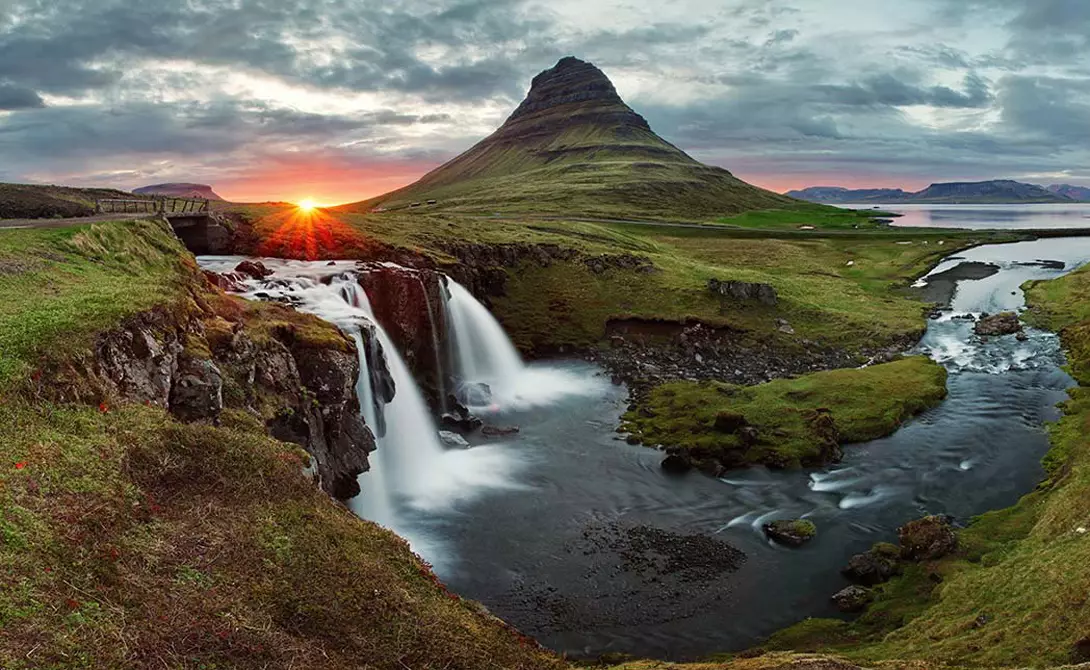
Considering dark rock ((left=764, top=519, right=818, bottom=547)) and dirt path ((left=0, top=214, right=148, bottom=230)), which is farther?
dirt path ((left=0, top=214, right=148, bottom=230))

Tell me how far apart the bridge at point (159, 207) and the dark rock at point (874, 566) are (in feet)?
165

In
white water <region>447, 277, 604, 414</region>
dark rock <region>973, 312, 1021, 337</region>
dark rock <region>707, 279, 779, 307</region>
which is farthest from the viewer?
dark rock <region>707, 279, 779, 307</region>

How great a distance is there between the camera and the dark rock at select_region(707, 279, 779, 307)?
80.6 meters

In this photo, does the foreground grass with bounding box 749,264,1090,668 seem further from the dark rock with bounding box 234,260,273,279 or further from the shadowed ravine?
the dark rock with bounding box 234,260,273,279

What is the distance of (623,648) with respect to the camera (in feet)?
85.1

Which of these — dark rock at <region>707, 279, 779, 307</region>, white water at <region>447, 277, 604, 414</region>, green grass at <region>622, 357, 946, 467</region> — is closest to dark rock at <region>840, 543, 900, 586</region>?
green grass at <region>622, 357, 946, 467</region>

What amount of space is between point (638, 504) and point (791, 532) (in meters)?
8.05

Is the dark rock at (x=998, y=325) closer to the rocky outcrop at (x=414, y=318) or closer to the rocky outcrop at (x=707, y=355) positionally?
the rocky outcrop at (x=707, y=355)

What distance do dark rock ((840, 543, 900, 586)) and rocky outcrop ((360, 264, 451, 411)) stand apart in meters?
30.4

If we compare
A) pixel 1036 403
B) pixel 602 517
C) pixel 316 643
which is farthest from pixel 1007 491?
pixel 316 643

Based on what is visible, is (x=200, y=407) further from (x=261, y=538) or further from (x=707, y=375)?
(x=707, y=375)

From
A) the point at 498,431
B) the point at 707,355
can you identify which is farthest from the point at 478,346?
the point at 707,355

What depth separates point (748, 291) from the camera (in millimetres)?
81125

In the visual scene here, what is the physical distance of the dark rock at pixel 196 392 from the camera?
969 inches
